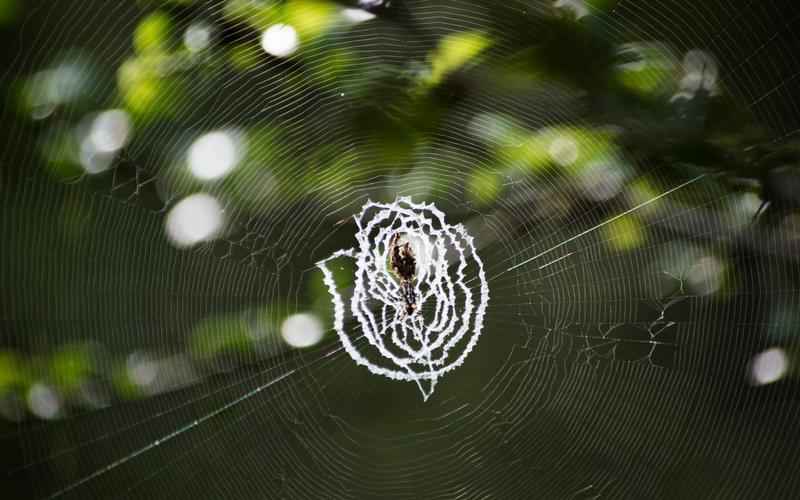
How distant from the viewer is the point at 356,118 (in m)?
1.41

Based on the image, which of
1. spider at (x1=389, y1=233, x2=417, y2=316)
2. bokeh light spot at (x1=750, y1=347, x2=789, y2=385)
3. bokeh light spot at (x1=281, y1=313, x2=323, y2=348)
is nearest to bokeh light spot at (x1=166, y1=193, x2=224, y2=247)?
bokeh light spot at (x1=281, y1=313, x2=323, y2=348)

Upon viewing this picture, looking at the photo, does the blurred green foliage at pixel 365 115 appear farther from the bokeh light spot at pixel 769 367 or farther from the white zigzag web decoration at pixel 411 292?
the bokeh light spot at pixel 769 367

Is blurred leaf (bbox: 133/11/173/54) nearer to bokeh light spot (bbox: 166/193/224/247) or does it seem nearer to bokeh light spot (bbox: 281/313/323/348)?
bokeh light spot (bbox: 166/193/224/247)

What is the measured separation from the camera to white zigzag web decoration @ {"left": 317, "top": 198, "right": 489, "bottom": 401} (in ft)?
5.23

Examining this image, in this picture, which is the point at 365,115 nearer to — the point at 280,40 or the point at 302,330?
the point at 280,40

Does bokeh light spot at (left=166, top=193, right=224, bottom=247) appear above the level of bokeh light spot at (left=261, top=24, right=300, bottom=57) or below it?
below

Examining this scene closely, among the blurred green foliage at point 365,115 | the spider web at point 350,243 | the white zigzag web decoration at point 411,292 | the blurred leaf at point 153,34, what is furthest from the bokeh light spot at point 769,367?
the blurred leaf at point 153,34

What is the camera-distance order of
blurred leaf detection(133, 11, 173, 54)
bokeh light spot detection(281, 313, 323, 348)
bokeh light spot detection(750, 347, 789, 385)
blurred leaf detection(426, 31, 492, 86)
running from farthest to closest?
bokeh light spot detection(750, 347, 789, 385), bokeh light spot detection(281, 313, 323, 348), blurred leaf detection(426, 31, 492, 86), blurred leaf detection(133, 11, 173, 54)

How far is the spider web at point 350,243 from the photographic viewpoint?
→ 4.18 ft

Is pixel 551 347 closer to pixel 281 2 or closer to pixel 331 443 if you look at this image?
pixel 331 443

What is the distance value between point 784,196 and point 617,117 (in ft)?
1.39

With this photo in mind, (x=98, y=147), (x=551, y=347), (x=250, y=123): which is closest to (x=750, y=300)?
(x=551, y=347)

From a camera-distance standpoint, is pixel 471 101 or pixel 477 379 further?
pixel 477 379

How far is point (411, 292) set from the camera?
5.33 ft
